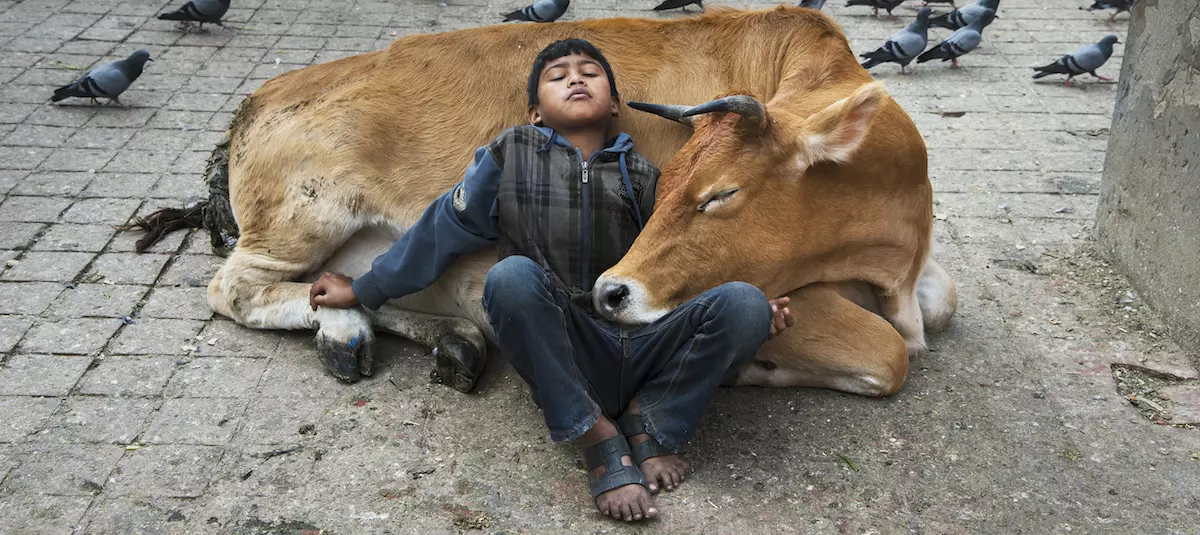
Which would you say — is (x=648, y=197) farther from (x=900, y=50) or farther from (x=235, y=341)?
(x=900, y=50)

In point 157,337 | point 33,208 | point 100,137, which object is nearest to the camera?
point 157,337

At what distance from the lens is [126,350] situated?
431 cm

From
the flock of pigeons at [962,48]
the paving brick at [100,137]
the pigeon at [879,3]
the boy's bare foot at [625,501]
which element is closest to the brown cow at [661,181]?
the boy's bare foot at [625,501]

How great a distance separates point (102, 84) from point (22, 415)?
11.6 feet

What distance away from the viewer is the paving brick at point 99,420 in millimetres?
3742

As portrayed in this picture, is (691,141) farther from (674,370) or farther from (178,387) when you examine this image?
(178,387)

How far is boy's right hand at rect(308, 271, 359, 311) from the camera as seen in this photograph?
14.1 ft

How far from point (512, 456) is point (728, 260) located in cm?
100

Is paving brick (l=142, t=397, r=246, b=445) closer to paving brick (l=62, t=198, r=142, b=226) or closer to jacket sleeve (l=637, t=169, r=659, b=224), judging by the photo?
jacket sleeve (l=637, t=169, r=659, b=224)

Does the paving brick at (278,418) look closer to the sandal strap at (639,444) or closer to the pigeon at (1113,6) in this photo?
the sandal strap at (639,444)

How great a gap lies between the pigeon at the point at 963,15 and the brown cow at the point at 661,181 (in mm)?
5008

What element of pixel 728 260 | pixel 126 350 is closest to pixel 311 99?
pixel 126 350

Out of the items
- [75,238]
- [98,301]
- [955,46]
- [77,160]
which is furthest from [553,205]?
[955,46]

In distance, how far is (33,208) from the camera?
5512 mm
